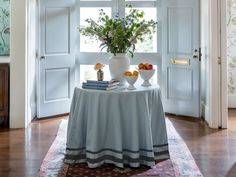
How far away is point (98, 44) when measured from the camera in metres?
6.69

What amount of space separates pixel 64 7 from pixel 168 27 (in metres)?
1.79

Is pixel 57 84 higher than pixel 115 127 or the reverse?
higher

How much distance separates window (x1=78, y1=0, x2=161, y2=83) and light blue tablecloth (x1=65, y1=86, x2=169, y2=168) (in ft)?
9.63

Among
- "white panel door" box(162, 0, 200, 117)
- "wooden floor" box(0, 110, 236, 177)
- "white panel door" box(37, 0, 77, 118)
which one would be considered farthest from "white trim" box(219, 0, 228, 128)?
"white panel door" box(37, 0, 77, 118)

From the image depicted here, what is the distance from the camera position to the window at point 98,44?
6676 mm

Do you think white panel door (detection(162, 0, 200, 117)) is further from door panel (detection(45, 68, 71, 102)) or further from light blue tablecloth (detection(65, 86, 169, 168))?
light blue tablecloth (detection(65, 86, 169, 168))

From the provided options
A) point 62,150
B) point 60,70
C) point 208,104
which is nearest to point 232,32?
point 208,104

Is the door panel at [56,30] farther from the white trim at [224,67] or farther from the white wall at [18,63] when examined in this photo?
the white trim at [224,67]

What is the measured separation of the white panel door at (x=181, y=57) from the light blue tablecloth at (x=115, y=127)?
8.14 ft

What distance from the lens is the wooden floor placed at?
148 inches

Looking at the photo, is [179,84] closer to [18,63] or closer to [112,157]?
[18,63]

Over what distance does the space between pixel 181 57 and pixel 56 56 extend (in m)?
2.08

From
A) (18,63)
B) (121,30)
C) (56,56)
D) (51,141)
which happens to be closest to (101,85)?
(121,30)

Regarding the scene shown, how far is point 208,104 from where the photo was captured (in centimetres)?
572
